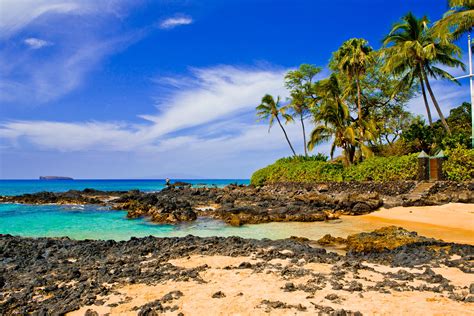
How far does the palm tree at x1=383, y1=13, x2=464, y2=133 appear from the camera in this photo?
84.5ft

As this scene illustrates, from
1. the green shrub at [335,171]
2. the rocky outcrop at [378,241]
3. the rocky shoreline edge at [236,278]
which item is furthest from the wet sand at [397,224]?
the green shrub at [335,171]

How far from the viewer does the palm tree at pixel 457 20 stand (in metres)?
20.9

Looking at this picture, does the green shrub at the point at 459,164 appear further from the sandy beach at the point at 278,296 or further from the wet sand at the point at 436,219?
the sandy beach at the point at 278,296

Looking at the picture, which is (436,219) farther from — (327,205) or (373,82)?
(373,82)

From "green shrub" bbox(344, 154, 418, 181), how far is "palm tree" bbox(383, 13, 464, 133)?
17.9 feet

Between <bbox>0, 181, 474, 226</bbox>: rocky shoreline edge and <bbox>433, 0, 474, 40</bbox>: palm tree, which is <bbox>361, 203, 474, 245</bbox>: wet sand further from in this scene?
<bbox>433, 0, 474, 40</bbox>: palm tree

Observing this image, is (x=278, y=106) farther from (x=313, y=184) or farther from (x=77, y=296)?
(x=77, y=296)

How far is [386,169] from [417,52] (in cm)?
945

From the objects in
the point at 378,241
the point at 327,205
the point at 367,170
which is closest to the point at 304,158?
the point at 367,170

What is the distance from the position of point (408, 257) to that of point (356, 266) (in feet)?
5.60

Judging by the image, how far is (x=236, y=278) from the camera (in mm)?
6766

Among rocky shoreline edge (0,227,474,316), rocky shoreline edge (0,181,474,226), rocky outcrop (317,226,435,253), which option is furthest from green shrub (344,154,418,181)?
rocky shoreline edge (0,227,474,316)

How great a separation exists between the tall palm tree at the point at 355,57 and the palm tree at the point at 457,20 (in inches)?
313

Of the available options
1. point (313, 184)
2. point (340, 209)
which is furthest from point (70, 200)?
point (340, 209)
